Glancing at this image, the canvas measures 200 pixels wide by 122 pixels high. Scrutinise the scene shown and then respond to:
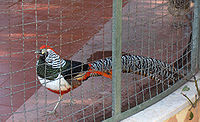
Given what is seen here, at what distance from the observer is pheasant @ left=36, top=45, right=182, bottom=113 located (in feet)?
10.7

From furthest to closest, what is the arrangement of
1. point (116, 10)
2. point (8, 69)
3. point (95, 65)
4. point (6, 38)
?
point (6, 38), point (8, 69), point (95, 65), point (116, 10)

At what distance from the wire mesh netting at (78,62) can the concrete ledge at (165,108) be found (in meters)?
0.14

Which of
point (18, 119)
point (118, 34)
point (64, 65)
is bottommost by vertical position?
point (18, 119)

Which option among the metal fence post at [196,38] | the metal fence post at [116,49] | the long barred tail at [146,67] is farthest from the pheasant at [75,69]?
the metal fence post at [116,49]

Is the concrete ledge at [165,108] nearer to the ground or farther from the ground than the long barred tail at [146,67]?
nearer to the ground

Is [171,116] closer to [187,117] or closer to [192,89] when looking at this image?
[187,117]

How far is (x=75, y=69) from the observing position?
11.3 feet

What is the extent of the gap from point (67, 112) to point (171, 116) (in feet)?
4.31

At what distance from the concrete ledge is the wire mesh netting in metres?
0.14

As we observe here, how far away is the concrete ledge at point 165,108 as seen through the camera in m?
2.57

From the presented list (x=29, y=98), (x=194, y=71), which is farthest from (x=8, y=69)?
(x=194, y=71)

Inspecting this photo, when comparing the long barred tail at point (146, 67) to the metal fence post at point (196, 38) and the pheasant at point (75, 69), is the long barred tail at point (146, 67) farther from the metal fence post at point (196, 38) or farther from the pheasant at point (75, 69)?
the metal fence post at point (196, 38)

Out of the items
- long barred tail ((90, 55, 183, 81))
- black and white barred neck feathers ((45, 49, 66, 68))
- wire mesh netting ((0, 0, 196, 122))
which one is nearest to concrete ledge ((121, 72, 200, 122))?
wire mesh netting ((0, 0, 196, 122))

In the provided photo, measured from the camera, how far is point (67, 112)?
141 inches
